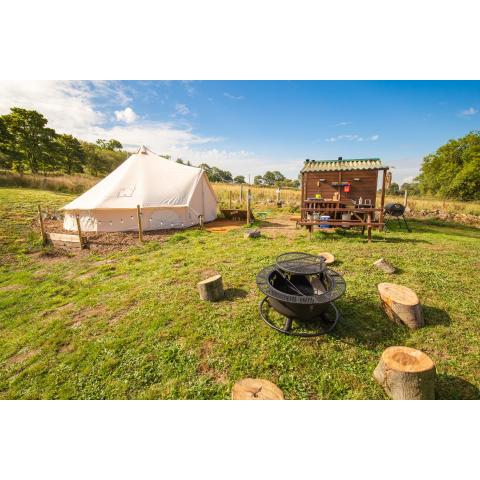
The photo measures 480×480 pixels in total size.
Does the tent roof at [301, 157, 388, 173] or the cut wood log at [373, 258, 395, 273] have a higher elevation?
the tent roof at [301, 157, 388, 173]

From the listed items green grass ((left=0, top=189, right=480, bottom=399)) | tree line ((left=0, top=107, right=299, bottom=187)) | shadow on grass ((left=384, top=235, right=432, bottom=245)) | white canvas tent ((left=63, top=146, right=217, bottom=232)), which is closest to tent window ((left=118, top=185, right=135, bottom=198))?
white canvas tent ((left=63, top=146, right=217, bottom=232))

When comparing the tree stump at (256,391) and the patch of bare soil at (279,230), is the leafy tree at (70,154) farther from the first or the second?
the tree stump at (256,391)

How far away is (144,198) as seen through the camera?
11.9 m

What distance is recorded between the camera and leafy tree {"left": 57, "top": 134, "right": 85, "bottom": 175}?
3788 cm

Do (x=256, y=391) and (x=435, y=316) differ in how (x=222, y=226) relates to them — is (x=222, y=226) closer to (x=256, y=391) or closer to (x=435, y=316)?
(x=435, y=316)

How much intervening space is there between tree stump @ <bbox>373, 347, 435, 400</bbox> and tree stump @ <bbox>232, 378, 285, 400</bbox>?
1227mm

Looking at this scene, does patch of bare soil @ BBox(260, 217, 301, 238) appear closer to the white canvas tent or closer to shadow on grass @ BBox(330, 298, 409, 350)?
the white canvas tent

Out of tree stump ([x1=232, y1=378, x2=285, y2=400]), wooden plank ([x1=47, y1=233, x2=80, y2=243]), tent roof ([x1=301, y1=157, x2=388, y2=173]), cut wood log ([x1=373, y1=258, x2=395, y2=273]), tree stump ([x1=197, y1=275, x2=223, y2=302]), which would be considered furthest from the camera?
tent roof ([x1=301, y1=157, x2=388, y2=173])

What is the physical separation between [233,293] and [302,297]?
1990mm

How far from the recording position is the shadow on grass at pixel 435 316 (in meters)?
3.71

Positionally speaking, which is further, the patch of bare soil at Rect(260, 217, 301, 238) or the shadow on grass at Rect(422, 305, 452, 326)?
the patch of bare soil at Rect(260, 217, 301, 238)

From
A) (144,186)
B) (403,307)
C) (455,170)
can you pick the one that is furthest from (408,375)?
(455,170)

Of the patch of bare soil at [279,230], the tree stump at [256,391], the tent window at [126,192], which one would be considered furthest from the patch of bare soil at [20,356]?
the tent window at [126,192]

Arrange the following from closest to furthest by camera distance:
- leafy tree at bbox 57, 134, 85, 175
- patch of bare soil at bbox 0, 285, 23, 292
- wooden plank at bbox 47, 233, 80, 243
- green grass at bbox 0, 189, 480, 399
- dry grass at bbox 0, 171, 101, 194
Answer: green grass at bbox 0, 189, 480, 399 → patch of bare soil at bbox 0, 285, 23, 292 → wooden plank at bbox 47, 233, 80, 243 → dry grass at bbox 0, 171, 101, 194 → leafy tree at bbox 57, 134, 85, 175
